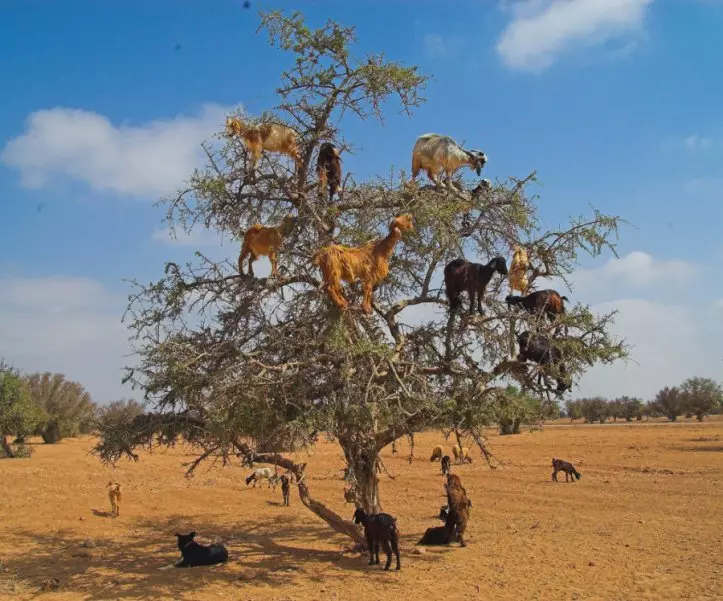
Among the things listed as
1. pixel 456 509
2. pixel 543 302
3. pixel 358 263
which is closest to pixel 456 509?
pixel 456 509

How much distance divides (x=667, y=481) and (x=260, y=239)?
14.5m

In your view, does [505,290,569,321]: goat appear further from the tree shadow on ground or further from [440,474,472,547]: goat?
the tree shadow on ground

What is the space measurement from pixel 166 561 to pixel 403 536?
4023mm

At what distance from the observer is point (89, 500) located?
627 inches

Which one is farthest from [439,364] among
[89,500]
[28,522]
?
[89,500]

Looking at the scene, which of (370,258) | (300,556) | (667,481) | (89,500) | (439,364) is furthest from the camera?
(667,481)

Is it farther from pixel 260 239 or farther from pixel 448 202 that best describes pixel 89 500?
pixel 448 202

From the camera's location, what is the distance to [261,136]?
312 inches

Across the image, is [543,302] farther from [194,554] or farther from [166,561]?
[166,561]

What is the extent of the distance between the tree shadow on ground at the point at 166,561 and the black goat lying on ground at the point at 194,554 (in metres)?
0.13

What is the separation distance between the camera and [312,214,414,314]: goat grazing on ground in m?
6.81

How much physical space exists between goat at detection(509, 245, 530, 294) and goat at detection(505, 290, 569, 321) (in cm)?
25

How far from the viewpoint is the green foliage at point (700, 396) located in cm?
5000

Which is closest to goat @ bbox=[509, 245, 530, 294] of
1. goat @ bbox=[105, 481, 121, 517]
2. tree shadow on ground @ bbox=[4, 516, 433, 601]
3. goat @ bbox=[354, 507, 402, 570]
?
goat @ bbox=[354, 507, 402, 570]
